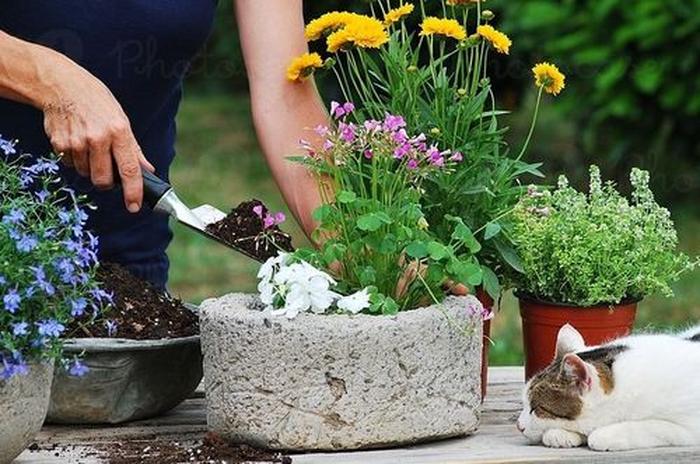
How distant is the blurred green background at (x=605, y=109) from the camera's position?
645 centimetres

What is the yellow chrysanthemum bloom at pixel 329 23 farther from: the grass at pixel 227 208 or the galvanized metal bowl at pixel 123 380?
the grass at pixel 227 208

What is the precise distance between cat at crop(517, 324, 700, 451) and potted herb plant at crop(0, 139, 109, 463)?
0.69 m

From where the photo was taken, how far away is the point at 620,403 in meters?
2.20

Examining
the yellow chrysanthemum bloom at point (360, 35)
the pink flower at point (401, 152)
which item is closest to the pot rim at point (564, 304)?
the pink flower at point (401, 152)

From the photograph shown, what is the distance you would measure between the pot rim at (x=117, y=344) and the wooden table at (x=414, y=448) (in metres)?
0.14

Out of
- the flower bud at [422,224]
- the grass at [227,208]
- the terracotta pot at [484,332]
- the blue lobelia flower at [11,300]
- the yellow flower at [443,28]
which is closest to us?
the blue lobelia flower at [11,300]

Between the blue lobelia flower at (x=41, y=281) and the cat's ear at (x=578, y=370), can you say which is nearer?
the blue lobelia flower at (x=41, y=281)

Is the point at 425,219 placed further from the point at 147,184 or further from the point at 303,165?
the point at 147,184

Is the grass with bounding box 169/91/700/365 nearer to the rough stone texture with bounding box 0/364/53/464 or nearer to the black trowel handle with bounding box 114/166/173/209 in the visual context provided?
the black trowel handle with bounding box 114/166/173/209

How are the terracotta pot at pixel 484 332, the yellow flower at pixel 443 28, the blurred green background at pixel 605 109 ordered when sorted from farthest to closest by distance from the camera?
the blurred green background at pixel 605 109
the terracotta pot at pixel 484 332
the yellow flower at pixel 443 28

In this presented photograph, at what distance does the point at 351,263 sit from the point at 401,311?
0.11 m

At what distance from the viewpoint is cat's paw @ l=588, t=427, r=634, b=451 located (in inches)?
84.7

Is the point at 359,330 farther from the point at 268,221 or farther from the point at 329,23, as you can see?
the point at 329,23

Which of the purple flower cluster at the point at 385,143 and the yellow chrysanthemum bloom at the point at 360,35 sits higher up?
the yellow chrysanthemum bloom at the point at 360,35
